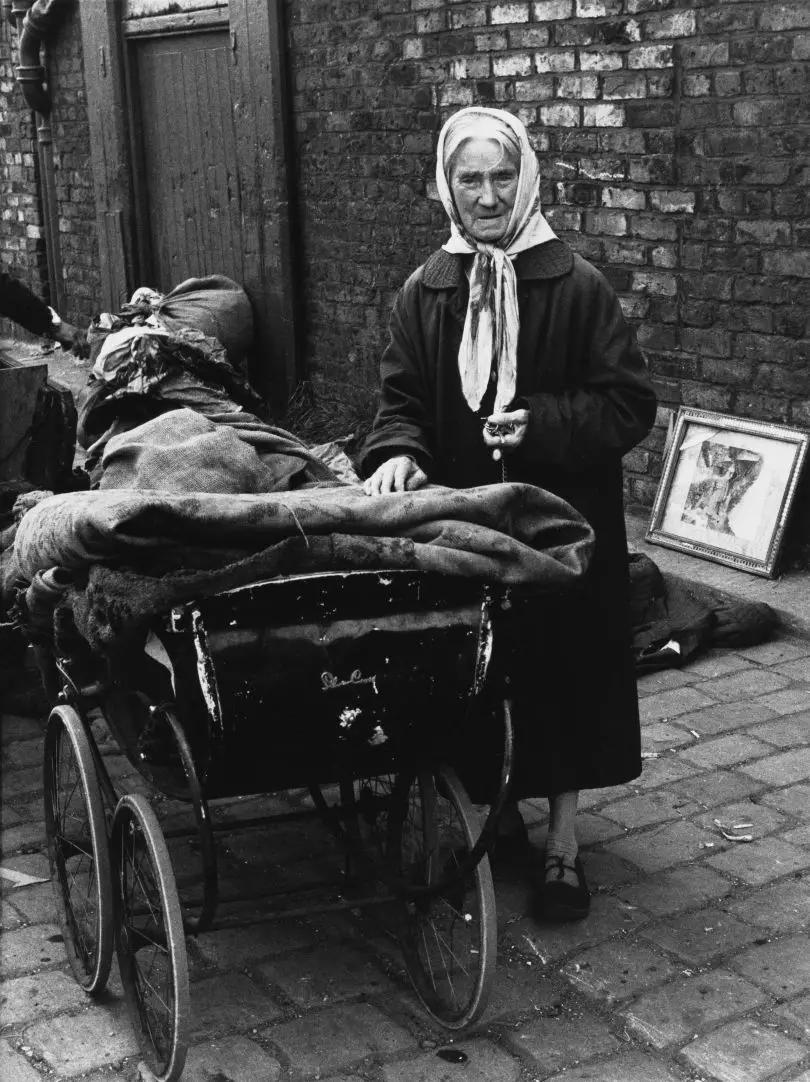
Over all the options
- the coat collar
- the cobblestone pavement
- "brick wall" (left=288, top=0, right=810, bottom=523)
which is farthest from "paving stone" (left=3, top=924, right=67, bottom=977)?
"brick wall" (left=288, top=0, right=810, bottom=523)

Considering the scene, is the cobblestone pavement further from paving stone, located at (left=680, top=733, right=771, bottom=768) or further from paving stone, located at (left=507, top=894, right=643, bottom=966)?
paving stone, located at (left=680, top=733, right=771, bottom=768)

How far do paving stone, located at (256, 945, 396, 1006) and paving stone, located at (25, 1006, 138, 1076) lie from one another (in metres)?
0.38

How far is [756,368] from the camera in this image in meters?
6.27

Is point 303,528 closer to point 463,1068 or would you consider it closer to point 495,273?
point 495,273

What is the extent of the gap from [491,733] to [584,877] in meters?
0.56

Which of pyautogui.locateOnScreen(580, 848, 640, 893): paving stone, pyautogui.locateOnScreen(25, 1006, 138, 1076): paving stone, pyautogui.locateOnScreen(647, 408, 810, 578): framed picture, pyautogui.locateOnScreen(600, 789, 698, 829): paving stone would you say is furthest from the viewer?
pyautogui.locateOnScreen(647, 408, 810, 578): framed picture

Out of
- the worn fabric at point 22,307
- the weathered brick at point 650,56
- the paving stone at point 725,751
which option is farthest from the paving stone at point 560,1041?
the worn fabric at point 22,307

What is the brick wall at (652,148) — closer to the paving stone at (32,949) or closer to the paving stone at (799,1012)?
the paving stone at (799,1012)

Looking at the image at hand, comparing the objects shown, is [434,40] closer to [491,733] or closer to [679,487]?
[679,487]

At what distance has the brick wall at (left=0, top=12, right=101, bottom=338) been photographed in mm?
11867

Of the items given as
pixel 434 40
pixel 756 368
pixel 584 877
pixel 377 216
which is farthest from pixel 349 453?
pixel 584 877

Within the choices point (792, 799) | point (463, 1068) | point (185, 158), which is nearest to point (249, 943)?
point (463, 1068)

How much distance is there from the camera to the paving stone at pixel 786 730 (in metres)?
5.01

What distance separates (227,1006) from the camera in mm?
3500
